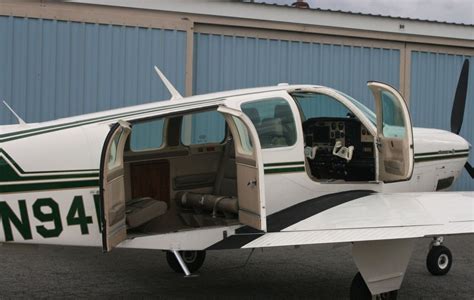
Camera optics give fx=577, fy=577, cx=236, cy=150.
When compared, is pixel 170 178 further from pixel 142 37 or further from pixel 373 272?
pixel 142 37

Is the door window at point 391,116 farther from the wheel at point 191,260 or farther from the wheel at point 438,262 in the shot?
the wheel at point 191,260

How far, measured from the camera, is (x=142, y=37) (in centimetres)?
996

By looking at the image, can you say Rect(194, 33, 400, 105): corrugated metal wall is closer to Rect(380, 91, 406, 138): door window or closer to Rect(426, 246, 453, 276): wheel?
Rect(426, 246, 453, 276): wheel

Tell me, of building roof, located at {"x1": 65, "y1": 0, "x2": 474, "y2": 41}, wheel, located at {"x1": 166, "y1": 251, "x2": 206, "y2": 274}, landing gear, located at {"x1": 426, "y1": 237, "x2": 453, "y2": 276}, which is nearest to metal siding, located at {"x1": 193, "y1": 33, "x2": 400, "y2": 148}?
building roof, located at {"x1": 65, "y1": 0, "x2": 474, "y2": 41}

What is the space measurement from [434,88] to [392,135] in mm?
6920

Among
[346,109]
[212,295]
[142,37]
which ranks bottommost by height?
[212,295]

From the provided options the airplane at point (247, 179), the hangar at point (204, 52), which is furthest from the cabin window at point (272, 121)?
the hangar at point (204, 52)

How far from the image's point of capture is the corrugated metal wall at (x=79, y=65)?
9.38m

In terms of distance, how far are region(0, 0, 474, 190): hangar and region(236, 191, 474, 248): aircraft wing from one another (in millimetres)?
5484

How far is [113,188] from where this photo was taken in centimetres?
468

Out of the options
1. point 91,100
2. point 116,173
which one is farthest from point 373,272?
point 91,100

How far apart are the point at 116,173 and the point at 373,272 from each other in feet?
7.53

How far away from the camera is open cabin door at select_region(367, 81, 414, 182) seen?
5.63 metres

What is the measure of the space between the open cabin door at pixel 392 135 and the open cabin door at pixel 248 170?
5.46 ft
